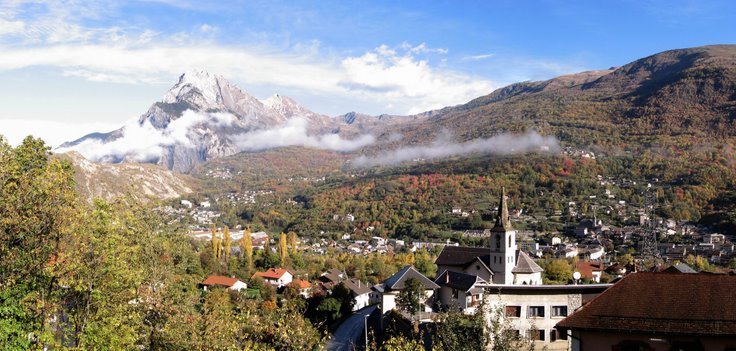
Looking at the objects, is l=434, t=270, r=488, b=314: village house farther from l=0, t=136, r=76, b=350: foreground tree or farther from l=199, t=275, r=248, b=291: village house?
l=199, t=275, r=248, b=291: village house

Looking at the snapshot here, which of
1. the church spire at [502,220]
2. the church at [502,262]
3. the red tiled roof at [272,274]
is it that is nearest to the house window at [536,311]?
the church at [502,262]

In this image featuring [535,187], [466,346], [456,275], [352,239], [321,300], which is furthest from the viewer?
[535,187]

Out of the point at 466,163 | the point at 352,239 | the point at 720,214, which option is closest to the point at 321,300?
the point at 352,239

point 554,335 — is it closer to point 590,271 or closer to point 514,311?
point 514,311

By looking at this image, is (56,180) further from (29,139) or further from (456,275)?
(456,275)

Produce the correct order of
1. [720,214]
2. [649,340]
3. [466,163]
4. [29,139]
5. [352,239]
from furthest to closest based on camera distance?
[466,163] → [352,239] → [720,214] → [29,139] → [649,340]

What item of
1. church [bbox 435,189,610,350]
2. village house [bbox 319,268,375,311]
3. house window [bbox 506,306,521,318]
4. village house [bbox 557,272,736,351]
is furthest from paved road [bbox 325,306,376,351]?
village house [bbox 557,272,736,351]

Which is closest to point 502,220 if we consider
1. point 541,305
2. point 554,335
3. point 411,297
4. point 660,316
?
point 411,297
